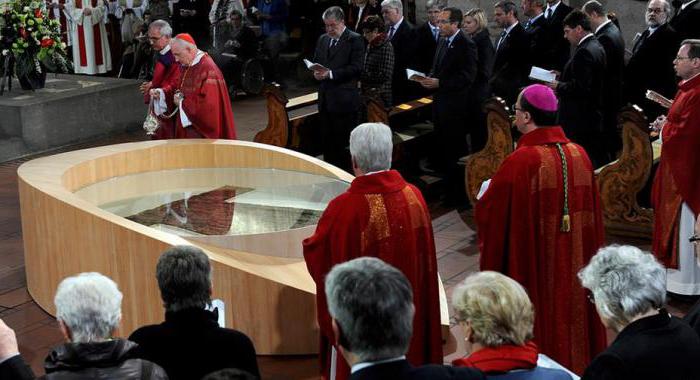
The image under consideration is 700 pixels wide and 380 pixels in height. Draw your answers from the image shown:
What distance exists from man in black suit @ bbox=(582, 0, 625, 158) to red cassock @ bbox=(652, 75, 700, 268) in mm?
1934

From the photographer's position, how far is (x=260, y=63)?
1387cm

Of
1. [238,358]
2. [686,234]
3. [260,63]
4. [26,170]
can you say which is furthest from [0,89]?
[238,358]

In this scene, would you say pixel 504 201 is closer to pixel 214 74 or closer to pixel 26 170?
pixel 26 170

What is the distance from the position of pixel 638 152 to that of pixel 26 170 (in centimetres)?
398

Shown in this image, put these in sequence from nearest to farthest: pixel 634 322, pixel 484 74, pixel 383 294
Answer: pixel 383 294
pixel 634 322
pixel 484 74

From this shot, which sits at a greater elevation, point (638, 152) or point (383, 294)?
point (383, 294)

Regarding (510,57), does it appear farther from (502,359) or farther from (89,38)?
(89,38)

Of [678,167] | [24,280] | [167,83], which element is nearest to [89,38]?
[167,83]

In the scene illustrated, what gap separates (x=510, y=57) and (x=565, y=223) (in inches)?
179

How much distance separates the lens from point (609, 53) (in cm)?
833

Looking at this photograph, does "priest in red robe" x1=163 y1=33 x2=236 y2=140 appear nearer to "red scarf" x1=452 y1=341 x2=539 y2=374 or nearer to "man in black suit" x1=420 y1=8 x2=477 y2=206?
"man in black suit" x1=420 y1=8 x2=477 y2=206

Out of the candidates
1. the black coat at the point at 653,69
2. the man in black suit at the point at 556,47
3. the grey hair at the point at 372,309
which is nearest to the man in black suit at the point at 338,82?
the man in black suit at the point at 556,47

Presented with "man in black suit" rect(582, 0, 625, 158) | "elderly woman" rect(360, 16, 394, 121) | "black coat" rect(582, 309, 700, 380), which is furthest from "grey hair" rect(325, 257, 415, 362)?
"elderly woman" rect(360, 16, 394, 121)

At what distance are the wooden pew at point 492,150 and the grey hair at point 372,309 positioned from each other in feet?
17.0
